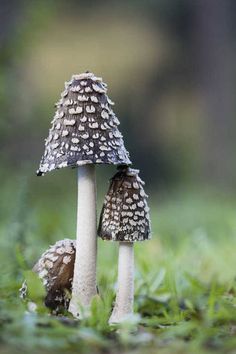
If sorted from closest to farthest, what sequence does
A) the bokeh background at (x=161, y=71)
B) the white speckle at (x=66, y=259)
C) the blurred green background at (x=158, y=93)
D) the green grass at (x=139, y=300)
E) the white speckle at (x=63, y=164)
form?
the green grass at (x=139, y=300) → the white speckle at (x=63, y=164) → the white speckle at (x=66, y=259) → the blurred green background at (x=158, y=93) → the bokeh background at (x=161, y=71)

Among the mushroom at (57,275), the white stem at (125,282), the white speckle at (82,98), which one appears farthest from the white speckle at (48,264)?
the white speckle at (82,98)

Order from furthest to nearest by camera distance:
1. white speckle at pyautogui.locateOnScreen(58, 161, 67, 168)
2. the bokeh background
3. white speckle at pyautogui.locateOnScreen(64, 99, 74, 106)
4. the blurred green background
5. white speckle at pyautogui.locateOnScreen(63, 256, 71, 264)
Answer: the bokeh background
the blurred green background
white speckle at pyautogui.locateOnScreen(63, 256, 71, 264)
white speckle at pyautogui.locateOnScreen(64, 99, 74, 106)
white speckle at pyautogui.locateOnScreen(58, 161, 67, 168)

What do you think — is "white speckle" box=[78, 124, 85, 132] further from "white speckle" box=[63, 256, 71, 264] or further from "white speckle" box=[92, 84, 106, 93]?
"white speckle" box=[63, 256, 71, 264]

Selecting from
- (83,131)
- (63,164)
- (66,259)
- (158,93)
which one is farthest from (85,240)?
(158,93)

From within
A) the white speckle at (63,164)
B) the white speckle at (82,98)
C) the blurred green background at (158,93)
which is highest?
the blurred green background at (158,93)

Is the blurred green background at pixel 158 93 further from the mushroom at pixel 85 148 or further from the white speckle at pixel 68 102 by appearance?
the white speckle at pixel 68 102

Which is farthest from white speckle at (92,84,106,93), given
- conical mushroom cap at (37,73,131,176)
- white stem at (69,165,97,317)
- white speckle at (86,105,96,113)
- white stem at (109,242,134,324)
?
white stem at (109,242,134,324)

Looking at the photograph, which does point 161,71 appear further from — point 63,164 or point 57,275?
point 63,164
